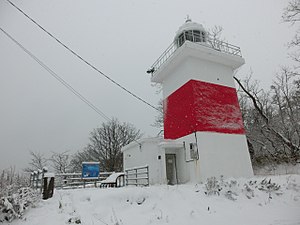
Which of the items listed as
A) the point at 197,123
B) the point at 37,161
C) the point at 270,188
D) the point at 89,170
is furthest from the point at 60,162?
the point at 270,188

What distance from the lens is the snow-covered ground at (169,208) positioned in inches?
243

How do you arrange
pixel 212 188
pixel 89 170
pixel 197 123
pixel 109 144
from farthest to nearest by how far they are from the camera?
pixel 109 144
pixel 89 170
pixel 197 123
pixel 212 188

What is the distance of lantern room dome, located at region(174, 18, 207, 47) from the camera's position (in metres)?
15.9

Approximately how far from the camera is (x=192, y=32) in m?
16.0

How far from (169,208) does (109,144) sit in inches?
1048

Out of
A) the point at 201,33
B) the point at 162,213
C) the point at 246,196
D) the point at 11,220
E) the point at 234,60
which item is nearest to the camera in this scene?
the point at 11,220

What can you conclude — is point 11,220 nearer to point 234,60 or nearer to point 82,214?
point 82,214

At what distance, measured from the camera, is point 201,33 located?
1617 centimetres

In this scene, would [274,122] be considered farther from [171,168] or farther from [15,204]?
[15,204]

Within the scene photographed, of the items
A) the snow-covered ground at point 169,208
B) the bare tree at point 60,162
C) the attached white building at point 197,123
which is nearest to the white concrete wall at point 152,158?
the attached white building at point 197,123

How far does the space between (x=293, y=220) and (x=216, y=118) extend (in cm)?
762

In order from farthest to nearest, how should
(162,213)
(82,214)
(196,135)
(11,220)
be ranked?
(196,135) < (162,213) < (82,214) < (11,220)

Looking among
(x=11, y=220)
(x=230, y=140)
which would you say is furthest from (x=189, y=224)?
(x=230, y=140)

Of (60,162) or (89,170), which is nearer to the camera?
(89,170)
